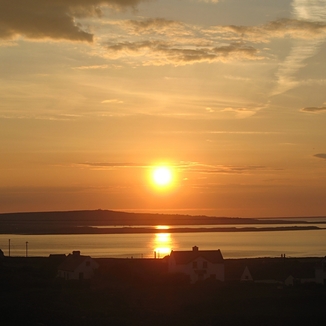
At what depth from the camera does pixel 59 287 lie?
43.2m

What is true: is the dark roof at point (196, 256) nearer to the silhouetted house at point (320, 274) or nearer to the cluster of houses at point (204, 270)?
the cluster of houses at point (204, 270)

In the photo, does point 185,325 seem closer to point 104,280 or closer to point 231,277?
point 104,280

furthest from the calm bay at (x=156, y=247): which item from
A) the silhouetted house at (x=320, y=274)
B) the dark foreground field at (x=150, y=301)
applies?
the silhouetted house at (x=320, y=274)

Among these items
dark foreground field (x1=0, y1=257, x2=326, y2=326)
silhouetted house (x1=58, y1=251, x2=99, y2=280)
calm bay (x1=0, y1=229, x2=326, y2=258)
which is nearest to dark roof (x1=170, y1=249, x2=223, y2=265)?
dark foreground field (x1=0, y1=257, x2=326, y2=326)

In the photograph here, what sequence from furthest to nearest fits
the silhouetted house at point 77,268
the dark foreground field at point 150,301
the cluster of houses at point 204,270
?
the cluster of houses at point 204,270, the silhouetted house at point 77,268, the dark foreground field at point 150,301

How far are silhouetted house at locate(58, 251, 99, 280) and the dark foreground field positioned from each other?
41.5 inches

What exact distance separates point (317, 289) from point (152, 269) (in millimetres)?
15620

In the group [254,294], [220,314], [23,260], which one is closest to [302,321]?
[220,314]

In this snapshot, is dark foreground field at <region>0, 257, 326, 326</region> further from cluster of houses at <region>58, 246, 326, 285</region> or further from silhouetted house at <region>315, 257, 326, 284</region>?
silhouetted house at <region>315, 257, 326, 284</region>

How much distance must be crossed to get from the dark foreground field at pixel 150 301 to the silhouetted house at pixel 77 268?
41.5 inches

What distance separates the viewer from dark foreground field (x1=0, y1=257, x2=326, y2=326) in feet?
99.7

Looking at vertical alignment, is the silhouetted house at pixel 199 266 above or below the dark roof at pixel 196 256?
below

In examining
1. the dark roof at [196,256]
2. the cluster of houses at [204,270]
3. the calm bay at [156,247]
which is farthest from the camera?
the calm bay at [156,247]

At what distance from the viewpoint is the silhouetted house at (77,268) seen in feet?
166
